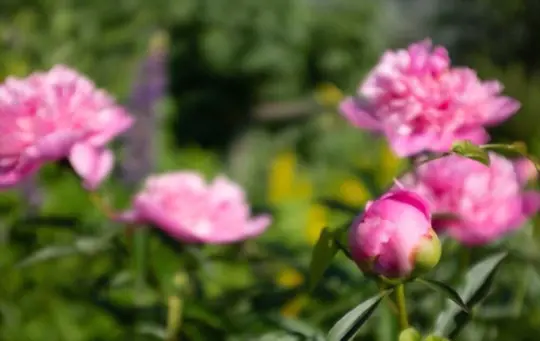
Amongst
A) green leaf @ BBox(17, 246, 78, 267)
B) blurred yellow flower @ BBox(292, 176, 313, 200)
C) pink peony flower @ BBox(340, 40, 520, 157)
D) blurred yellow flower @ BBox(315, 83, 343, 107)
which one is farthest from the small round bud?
blurred yellow flower @ BBox(315, 83, 343, 107)

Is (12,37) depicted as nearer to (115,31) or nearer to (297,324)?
(115,31)

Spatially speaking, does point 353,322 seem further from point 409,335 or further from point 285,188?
point 285,188

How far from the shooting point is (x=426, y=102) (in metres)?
0.76

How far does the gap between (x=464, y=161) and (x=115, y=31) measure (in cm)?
281

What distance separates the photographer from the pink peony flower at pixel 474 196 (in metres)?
0.88

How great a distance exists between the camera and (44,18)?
3.55 meters

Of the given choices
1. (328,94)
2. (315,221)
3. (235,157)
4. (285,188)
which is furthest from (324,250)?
(235,157)

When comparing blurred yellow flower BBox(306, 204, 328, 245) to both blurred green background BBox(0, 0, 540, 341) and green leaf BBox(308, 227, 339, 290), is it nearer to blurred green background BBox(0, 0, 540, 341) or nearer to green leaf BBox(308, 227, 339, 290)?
blurred green background BBox(0, 0, 540, 341)

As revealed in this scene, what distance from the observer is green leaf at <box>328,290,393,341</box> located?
1.99ft

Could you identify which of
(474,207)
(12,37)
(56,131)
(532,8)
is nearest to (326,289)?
(474,207)

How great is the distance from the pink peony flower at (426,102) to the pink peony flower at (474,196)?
0.08 meters

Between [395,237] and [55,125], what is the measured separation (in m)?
0.33

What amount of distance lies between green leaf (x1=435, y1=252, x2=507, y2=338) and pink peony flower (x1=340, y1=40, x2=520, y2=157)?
0.08 metres

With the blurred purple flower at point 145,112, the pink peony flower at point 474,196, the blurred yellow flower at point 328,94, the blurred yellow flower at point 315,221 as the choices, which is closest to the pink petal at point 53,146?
the pink peony flower at point 474,196
